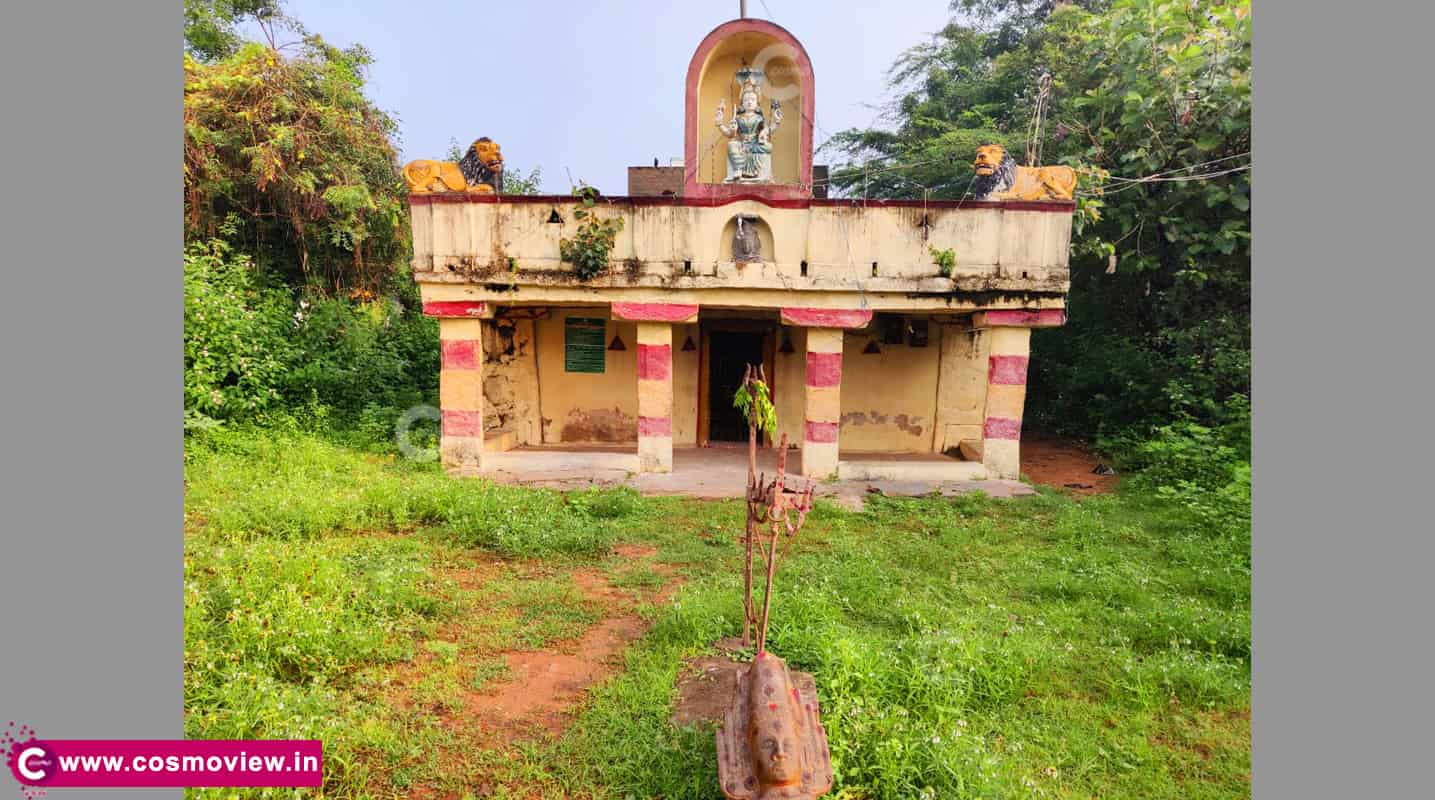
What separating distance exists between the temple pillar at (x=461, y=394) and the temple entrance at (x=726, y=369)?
369 centimetres

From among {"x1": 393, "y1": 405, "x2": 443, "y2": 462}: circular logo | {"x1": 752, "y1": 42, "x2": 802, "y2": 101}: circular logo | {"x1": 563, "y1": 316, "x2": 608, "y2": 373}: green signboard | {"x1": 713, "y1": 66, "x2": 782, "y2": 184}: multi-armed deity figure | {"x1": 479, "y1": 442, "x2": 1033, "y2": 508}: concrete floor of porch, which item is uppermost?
{"x1": 752, "y1": 42, "x2": 802, "y2": 101}: circular logo

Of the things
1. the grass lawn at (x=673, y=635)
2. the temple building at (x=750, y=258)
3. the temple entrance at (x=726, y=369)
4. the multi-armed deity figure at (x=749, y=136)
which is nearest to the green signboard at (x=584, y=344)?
the temple building at (x=750, y=258)

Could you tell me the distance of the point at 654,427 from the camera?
9.38m

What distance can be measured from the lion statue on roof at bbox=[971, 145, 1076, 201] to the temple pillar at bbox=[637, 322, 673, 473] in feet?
14.5

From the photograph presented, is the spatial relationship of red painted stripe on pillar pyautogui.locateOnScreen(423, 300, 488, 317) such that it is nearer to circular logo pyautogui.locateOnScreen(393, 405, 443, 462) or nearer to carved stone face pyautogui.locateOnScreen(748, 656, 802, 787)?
circular logo pyautogui.locateOnScreen(393, 405, 443, 462)

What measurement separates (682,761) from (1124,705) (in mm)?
2650

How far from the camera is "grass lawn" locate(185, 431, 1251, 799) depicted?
3.49 m

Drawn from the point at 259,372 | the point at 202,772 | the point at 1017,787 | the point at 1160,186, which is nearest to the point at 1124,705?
the point at 1017,787

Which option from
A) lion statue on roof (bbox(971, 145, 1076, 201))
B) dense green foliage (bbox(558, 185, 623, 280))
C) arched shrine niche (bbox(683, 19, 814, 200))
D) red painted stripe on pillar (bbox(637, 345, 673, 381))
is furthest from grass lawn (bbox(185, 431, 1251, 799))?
arched shrine niche (bbox(683, 19, 814, 200))

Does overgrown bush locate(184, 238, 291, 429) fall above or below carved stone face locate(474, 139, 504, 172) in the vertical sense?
below

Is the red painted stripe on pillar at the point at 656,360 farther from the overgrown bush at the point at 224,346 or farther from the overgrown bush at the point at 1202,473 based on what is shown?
the overgrown bush at the point at 1202,473

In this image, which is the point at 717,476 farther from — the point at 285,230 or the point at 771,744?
the point at 285,230

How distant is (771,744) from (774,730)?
76 millimetres

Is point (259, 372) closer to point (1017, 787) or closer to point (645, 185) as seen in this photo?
point (645, 185)
